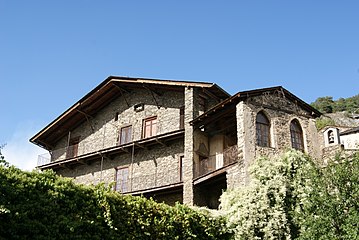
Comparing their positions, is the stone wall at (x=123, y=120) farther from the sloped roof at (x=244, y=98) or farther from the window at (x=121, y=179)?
the sloped roof at (x=244, y=98)

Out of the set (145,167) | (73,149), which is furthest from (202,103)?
(73,149)

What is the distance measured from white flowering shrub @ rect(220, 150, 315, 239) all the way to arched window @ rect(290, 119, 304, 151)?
A: 110 inches

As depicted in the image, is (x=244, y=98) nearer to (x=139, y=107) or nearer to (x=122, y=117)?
(x=139, y=107)

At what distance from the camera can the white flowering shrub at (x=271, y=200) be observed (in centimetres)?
1620

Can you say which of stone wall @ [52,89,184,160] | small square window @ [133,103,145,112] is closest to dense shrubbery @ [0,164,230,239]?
stone wall @ [52,89,184,160]

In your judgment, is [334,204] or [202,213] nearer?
[334,204]

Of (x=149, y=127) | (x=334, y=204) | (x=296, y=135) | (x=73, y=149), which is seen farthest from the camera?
(x=73, y=149)

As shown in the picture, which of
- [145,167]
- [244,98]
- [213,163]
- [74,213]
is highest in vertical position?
[244,98]

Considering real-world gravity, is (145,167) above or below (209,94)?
below

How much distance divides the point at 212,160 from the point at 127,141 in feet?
20.2

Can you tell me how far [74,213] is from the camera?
1213 cm

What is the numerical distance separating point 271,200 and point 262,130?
4063 millimetres

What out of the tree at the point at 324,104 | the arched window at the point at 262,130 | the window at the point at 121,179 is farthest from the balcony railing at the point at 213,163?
the tree at the point at 324,104

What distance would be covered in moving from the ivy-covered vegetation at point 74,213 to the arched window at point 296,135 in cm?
749
